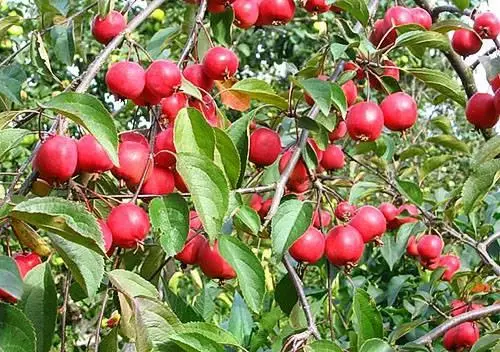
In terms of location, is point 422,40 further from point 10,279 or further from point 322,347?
point 10,279

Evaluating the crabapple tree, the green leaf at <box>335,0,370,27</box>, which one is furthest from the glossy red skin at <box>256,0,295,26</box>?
the green leaf at <box>335,0,370,27</box>

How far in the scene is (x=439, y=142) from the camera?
199 cm

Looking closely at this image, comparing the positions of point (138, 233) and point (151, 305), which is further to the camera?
point (138, 233)

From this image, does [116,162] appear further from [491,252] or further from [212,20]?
[491,252]

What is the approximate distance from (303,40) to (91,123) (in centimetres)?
481

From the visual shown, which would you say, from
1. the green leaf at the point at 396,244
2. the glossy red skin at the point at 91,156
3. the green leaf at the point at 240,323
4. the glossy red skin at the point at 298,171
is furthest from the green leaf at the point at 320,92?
the green leaf at the point at 396,244

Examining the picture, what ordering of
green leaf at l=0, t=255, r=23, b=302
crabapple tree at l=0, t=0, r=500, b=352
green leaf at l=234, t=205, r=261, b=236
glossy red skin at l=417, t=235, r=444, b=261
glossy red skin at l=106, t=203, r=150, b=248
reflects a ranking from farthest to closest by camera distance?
glossy red skin at l=417, t=235, r=444, b=261
green leaf at l=234, t=205, r=261, b=236
glossy red skin at l=106, t=203, r=150, b=248
crabapple tree at l=0, t=0, r=500, b=352
green leaf at l=0, t=255, r=23, b=302

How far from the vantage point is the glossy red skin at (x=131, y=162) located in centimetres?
105

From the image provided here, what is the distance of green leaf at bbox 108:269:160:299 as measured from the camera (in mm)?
984

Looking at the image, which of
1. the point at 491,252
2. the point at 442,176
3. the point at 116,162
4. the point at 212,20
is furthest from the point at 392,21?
the point at 442,176

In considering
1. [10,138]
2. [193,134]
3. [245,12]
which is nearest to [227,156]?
[193,134]

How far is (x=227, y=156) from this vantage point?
111cm

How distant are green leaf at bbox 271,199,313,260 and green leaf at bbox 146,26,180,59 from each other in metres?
0.51

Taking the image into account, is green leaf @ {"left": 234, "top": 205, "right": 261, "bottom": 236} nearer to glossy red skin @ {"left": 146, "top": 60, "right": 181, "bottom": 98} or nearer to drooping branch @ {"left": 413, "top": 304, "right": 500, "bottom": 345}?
glossy red skin @ {"left": 146, "top": 60, "right": 181, "bottom": 98}
